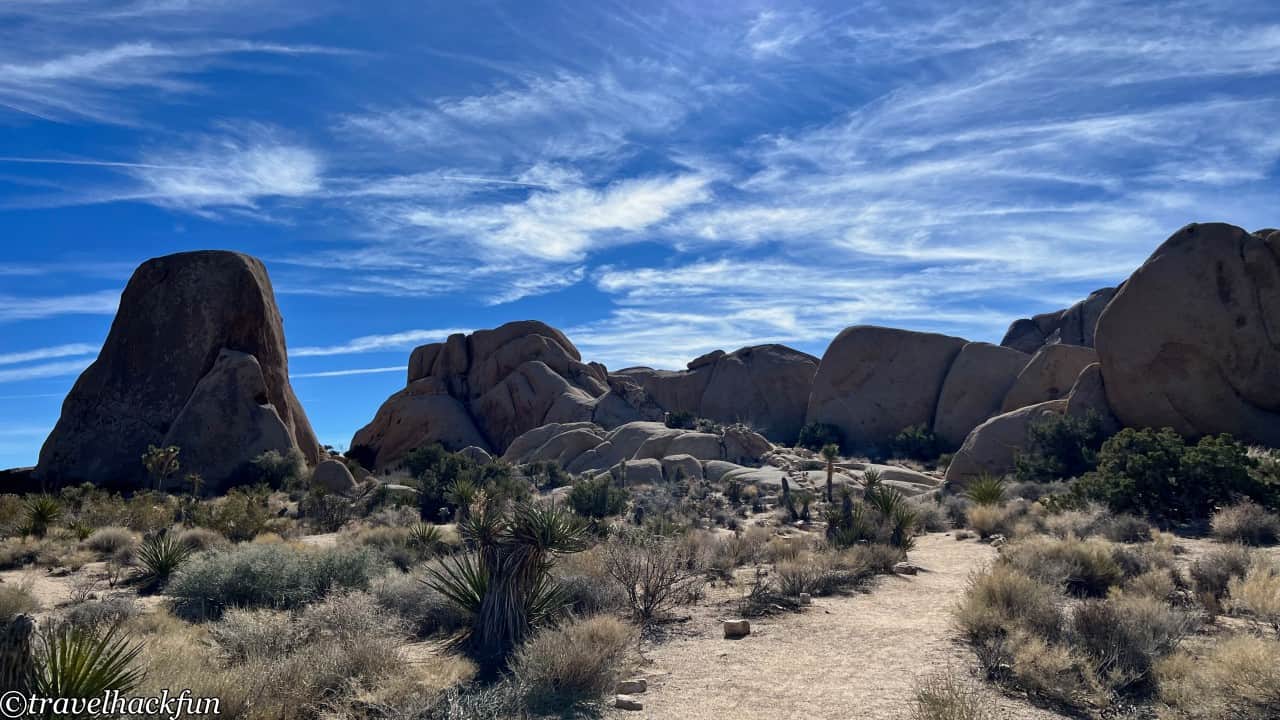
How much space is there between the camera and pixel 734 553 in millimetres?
14406

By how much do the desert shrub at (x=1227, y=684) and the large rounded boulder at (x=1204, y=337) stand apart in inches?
829

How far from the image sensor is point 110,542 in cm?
1661

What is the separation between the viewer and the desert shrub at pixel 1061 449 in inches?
977

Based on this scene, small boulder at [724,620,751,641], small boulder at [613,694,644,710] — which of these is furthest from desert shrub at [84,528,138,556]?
small boulder at [613,694,644,710]

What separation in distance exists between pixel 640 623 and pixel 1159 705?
5.85m

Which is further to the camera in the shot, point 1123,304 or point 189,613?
point 1123,304

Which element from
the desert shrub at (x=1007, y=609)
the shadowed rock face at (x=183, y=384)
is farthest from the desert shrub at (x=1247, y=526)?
the shadowed rock face at (x=183, y=384)

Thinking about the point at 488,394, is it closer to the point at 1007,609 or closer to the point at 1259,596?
the point at 1007,609

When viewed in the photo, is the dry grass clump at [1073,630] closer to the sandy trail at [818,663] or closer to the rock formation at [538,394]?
the sandy trail at [818,663]

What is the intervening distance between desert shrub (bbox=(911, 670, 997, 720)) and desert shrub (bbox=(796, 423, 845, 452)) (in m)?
35.6

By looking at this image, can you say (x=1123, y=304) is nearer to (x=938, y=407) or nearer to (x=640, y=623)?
(x=938, y=407)

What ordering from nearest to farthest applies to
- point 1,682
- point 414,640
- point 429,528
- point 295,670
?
1. point 1,682
2. point 295,670
3. point 414,640
4. point 429,528

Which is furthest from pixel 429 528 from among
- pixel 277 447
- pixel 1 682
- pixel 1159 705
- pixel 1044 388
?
pixel 1044 388

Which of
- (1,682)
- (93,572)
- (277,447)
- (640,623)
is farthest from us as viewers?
(277,447)
